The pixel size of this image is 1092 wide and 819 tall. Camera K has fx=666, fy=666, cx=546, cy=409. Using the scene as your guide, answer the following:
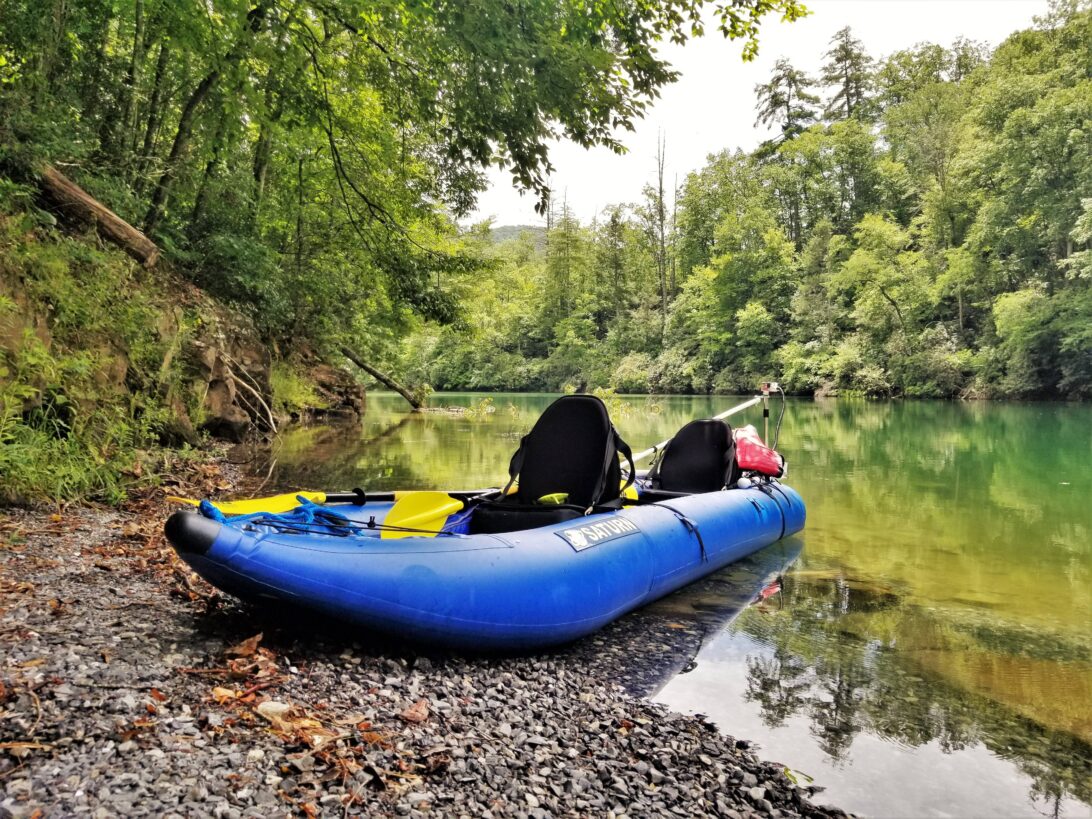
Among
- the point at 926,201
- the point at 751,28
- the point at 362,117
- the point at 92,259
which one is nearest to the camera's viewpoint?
the point at 751,28

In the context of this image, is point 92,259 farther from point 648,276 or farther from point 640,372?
point 648,276

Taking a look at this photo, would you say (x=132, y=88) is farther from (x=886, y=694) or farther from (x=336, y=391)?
(x=886, y=694)

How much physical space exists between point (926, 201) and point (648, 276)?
22373 millimetres

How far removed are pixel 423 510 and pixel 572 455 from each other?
1157mm

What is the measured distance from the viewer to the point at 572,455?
195 inches

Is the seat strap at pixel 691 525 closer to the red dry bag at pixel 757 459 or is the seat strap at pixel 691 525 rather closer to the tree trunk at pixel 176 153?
the red dry bag at pixel 757 459

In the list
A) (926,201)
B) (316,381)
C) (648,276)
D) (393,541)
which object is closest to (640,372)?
(648,276)

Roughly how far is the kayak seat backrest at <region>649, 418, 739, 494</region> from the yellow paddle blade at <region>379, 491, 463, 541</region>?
112 inches

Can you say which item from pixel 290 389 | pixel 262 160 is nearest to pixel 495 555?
pixel 262 160

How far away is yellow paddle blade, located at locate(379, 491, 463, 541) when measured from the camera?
462 cm

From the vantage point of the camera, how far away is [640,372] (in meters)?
45.8

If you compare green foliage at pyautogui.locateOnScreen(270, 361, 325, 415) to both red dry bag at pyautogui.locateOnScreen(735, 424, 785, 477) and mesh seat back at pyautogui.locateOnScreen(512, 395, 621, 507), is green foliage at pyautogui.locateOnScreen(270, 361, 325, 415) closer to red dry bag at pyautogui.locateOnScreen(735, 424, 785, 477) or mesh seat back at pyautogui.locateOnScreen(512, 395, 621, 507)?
red dry bag at pyautogui.locateOnScreen(735, 424, 785, 477)

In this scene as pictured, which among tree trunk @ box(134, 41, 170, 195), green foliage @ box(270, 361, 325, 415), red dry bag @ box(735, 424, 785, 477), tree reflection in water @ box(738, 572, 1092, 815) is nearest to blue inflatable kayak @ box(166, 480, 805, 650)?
tree reflection in water @ box(738, 572, 1092, 815)

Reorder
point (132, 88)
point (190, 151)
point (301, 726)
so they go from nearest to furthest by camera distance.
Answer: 1. point (301, 726)
2. point (132, 88)
3. point (190, 151)
